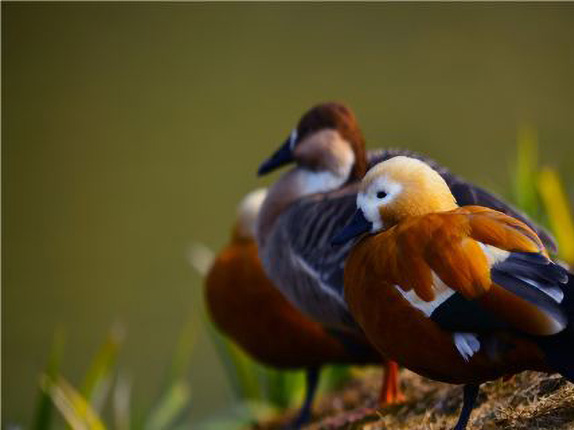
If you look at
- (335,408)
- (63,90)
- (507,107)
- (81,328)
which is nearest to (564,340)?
(335,408)

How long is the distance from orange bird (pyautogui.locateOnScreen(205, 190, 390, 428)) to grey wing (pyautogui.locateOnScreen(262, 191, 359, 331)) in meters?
0.39

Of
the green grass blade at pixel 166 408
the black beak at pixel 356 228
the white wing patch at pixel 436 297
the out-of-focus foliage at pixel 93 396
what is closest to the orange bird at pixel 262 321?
the out-of-focus foliage at pixel 93 396

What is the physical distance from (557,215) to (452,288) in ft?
9.35

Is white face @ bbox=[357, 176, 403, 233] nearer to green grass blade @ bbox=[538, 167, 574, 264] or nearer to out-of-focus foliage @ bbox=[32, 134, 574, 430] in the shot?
out-of-focus foliage @ bbox=[32, 134, 574, 430]

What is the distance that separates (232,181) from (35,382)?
2809 millimetres

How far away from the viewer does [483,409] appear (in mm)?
Result: 3057

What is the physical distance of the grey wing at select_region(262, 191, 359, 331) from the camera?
357cm

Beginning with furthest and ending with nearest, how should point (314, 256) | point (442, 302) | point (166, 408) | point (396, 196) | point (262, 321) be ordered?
point (166, 408) → point (262, 321) → point (314, 256) → point (396, 196) → point (442, 302)

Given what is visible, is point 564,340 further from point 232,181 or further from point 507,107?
point 507,107

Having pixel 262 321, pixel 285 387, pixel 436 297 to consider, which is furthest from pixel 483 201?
pixel 285 387

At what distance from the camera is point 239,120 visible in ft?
34.9

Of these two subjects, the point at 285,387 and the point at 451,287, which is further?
the point at 285,387

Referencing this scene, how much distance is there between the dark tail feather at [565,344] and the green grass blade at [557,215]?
2.81 metres

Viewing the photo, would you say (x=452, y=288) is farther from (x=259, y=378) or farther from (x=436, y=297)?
(x=259, y=378)
